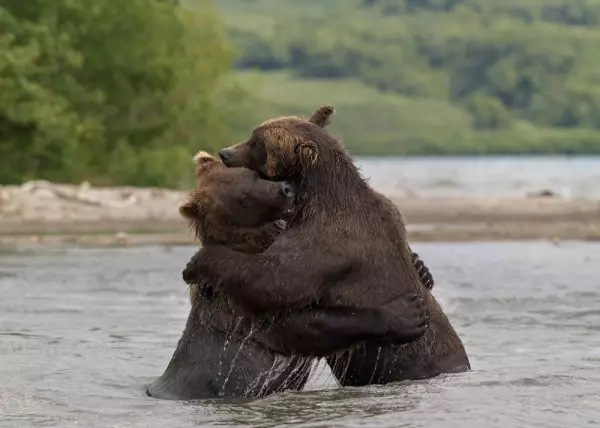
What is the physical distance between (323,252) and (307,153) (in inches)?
22.8

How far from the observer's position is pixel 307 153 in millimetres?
7766

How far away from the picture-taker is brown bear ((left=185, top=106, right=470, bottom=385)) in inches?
297

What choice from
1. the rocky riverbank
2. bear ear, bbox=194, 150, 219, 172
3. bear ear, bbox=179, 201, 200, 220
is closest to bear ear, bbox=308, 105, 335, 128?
bear ear, bbox=194, 150, 219, 172

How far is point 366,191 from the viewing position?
25.6 ft

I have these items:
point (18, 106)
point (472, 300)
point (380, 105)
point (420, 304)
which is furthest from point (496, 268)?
point (380, 105)

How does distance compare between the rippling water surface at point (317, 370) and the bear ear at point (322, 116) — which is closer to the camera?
the rippling water surface at point (317, 370)

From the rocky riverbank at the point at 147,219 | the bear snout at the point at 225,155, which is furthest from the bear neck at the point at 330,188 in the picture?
the rocky riverbank at the point at 147,219

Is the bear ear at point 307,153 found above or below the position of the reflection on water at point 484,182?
above

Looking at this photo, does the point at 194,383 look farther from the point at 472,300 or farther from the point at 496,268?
the point at 496,268

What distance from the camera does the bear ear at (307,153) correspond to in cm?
777

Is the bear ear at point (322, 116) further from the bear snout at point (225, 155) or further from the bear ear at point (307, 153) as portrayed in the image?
the bear snout at point (225, 155)

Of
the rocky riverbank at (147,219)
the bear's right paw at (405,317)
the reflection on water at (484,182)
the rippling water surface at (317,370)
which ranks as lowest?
the reflection on water at (484,182)

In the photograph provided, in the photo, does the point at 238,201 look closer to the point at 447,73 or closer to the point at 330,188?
the point at 330,188

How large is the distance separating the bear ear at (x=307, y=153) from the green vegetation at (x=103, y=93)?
22.3m
